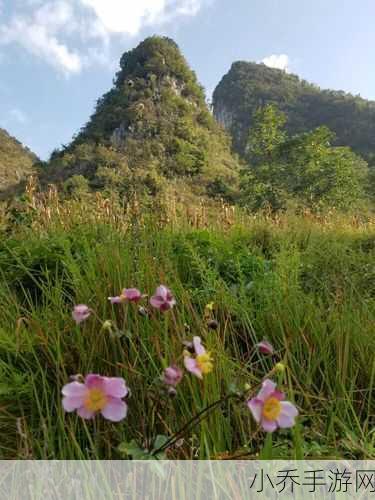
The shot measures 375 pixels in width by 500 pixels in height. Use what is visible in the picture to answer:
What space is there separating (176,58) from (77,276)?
67.8 metres

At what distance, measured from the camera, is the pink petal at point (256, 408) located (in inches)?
17.8

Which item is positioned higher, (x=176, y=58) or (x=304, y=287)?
(x=176, y=58)

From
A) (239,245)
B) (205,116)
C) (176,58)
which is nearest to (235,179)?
(205,116)

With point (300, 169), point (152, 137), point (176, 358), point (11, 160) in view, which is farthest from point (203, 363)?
point (152, 137)

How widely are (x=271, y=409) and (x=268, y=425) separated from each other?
0.02 metres

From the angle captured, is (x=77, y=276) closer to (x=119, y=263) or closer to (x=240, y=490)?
(x=119, y=263)

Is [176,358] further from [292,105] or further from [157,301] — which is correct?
[292,105]

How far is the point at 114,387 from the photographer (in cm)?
46

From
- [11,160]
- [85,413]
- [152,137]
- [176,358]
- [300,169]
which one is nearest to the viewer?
[85,413]

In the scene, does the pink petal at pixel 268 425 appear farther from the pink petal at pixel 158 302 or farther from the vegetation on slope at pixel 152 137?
the vegetation on slope at pixel 152 137

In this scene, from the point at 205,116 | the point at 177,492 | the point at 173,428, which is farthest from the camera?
the point at 205,116

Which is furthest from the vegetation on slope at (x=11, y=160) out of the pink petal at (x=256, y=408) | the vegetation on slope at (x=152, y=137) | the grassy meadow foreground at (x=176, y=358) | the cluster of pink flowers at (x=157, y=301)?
the pink petal at (x=256, y=408)

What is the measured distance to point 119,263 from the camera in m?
1.43

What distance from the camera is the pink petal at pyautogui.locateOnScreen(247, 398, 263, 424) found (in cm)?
45
